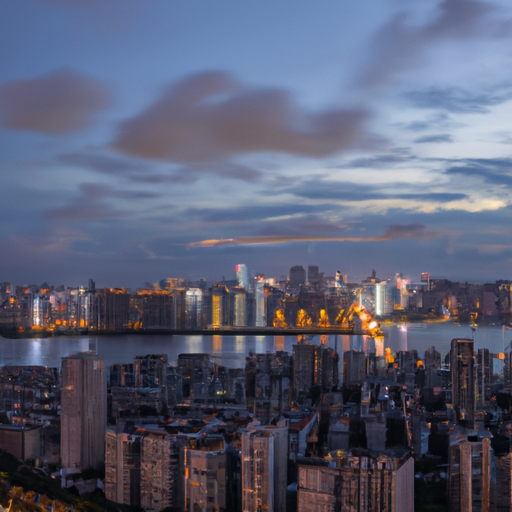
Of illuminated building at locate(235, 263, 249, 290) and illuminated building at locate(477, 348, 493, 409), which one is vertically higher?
illuminated building at locate(235, 263, 249, 290)

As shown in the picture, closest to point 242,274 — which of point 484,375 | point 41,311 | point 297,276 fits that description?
point 297,276

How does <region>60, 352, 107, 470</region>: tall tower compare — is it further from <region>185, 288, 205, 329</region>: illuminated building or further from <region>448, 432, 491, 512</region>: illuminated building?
<region>185, 288, 205, 329</region>: illuminated building

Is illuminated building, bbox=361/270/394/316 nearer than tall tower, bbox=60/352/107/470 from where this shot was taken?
No

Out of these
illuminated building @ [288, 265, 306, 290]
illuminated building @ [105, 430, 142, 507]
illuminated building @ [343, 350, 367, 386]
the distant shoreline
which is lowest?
illuminated building @ [105, 430, 142, 507]

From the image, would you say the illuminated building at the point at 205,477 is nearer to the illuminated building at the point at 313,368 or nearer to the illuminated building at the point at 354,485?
the illuminated building at the point at 354,485

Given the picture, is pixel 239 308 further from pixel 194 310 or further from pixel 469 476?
pixel 469 476

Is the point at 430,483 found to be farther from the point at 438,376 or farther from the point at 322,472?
the point at 438,376

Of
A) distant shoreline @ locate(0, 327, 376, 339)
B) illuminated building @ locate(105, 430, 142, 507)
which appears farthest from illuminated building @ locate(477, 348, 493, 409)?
distant shoreline @ locate(0, 327, 376, 339)
